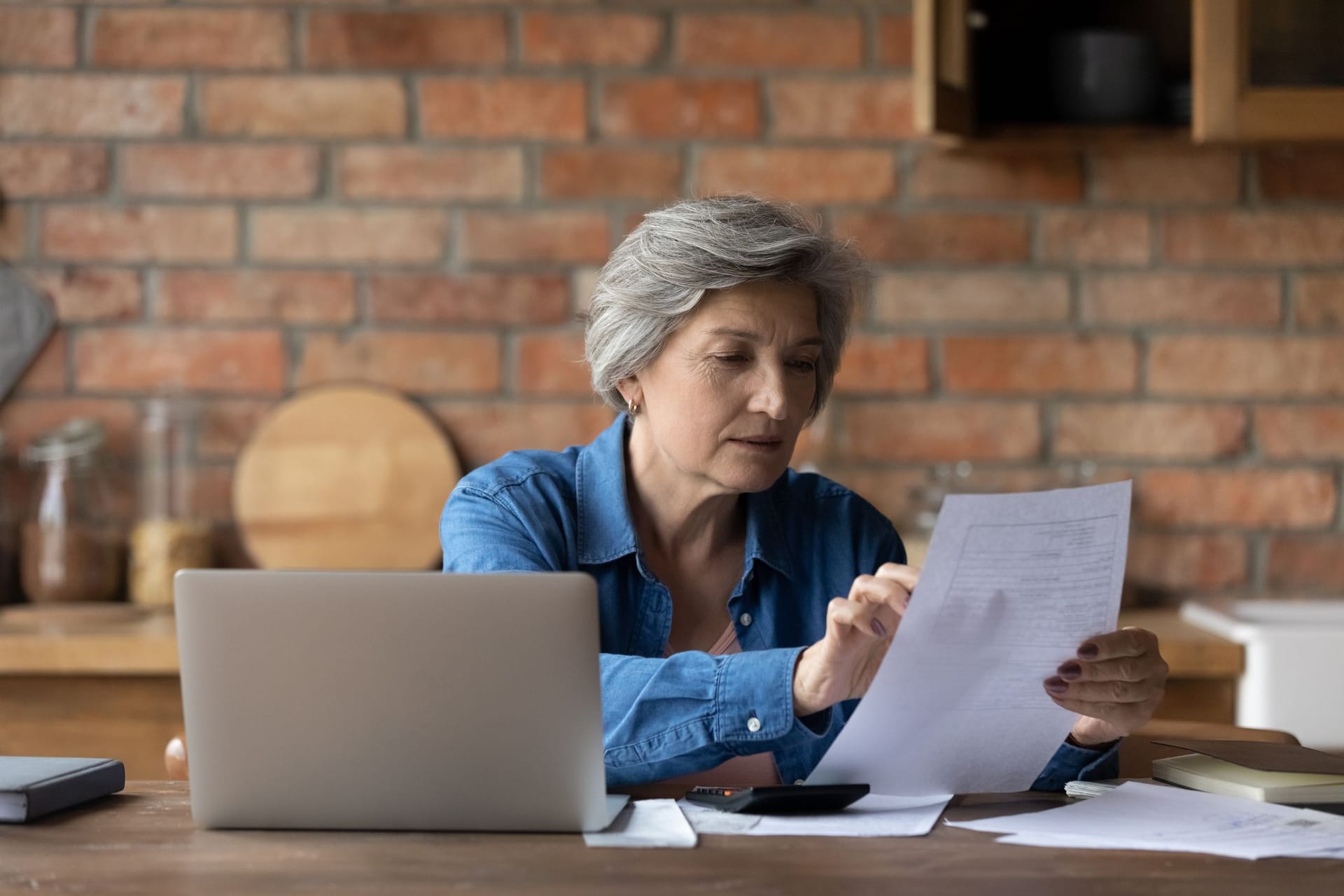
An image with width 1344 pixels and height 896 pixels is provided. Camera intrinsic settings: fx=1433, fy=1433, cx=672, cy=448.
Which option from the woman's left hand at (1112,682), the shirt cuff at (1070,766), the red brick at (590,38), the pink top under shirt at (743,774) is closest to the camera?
the woman's left hand at (1112,682)

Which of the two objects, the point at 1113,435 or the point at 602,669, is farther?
the point at 1113,435

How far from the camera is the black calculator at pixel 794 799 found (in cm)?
110

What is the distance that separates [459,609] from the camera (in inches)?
38.9

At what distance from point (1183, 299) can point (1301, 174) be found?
0.94 feet

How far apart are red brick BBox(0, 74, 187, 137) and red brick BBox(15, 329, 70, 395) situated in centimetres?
35

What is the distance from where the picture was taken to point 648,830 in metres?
1.05

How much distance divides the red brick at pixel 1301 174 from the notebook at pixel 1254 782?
151 centimetres

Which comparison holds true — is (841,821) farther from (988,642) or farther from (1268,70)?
(1268,70)

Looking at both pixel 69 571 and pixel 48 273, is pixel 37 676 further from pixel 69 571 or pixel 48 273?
pixel 48 273

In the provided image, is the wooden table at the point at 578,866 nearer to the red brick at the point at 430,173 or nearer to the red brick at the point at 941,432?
the red brick at the point at 941,432

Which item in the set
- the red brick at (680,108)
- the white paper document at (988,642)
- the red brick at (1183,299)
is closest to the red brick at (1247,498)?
the red brick at (1183,299)

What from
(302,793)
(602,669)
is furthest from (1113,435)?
(302,793)

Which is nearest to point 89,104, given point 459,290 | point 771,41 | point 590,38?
point 459,290

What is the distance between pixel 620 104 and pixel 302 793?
1.66 m
